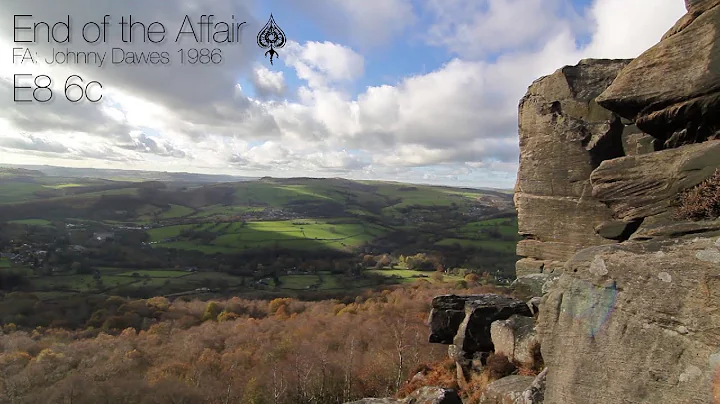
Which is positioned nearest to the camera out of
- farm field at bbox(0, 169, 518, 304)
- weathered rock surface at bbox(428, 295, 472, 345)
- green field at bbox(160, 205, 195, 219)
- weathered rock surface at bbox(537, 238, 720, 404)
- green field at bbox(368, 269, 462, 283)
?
weathered rock surface at bbox(537, 238, 720, 404)

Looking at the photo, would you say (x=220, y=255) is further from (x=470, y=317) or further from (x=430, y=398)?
(x=430, y=398)

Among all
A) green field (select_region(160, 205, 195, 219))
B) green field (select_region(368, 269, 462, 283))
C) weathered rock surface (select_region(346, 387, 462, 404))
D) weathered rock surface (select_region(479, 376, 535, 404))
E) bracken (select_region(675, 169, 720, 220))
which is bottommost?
green field (select_region(368, 269, 462, 283))

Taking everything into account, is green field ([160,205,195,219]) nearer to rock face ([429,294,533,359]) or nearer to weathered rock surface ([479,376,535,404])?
rock face ([429,294,533,359])

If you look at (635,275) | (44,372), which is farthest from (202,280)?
(635,275)

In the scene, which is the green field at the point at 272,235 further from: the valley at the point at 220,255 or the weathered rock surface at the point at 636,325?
the weathered rock surface at the point at 636,325

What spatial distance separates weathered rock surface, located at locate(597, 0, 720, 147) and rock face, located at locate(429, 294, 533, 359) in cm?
1143

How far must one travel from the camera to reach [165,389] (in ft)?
125

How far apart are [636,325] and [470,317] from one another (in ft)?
42.8

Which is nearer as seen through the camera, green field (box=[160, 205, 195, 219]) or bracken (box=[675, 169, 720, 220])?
bracken (box=[675, 169, 720, 220])

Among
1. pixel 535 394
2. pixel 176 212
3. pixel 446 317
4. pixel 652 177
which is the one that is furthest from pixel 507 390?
pixel 176 212

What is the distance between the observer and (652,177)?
10.6 m

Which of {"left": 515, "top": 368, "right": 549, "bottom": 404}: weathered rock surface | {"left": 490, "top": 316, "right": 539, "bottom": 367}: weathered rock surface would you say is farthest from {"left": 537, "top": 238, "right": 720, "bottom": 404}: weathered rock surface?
{"left": 490, "top": 316, "right": 539, "bottom": 367}: weathered rock surface

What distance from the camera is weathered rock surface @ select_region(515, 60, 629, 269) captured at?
15.9 m

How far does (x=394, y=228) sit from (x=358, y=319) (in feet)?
336
